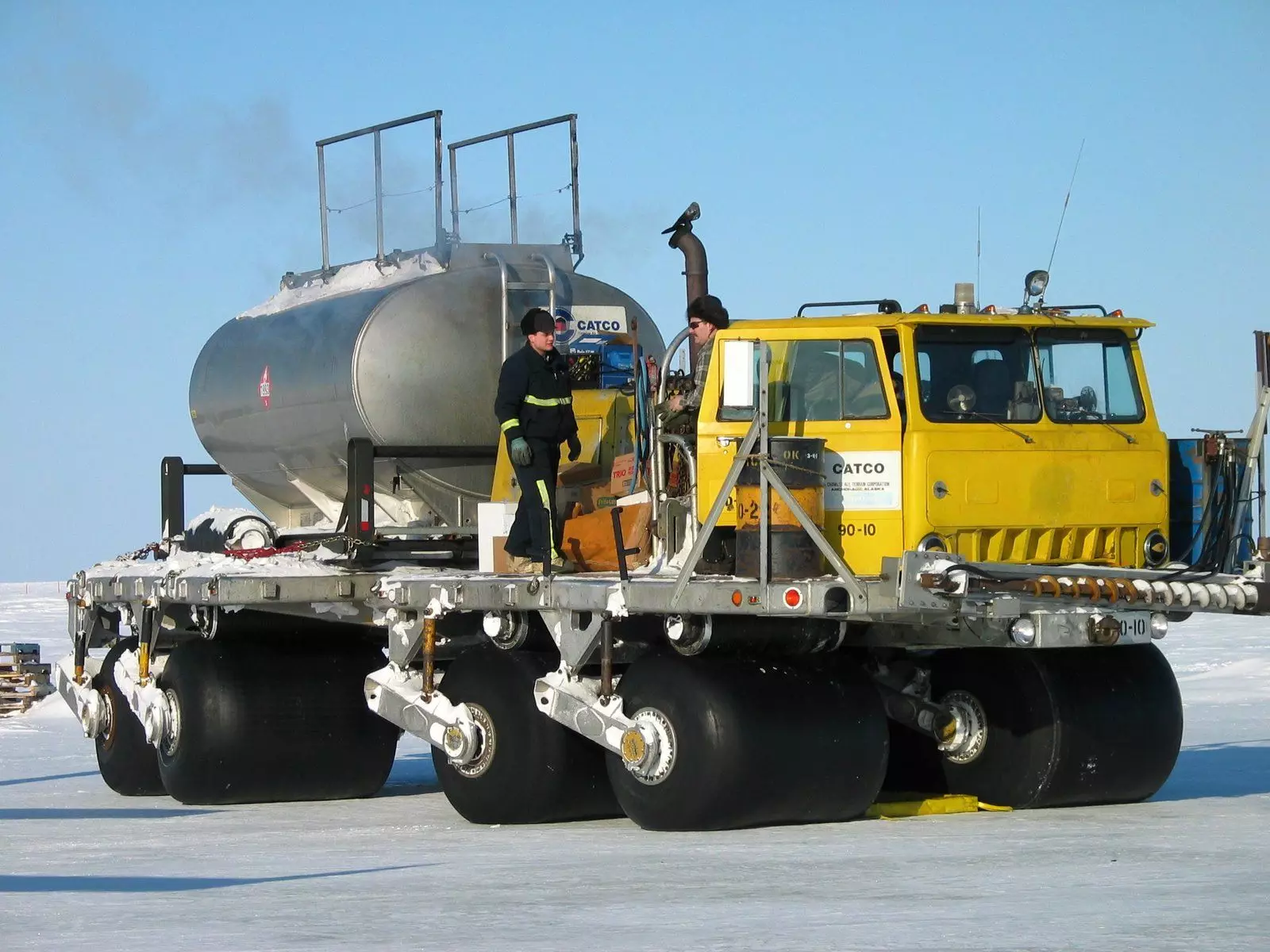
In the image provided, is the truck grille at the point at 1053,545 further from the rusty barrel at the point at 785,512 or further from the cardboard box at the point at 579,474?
the cardboard box at the point at 579,474

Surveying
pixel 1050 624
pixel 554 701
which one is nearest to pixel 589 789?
pixel 554 701

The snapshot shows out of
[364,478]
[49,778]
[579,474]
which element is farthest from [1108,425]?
[49,778]

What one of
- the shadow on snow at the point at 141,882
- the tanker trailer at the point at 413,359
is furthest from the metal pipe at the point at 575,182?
the shadow on snow at the point at 141,882

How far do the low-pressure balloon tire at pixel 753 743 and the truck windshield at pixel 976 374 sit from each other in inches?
67.9

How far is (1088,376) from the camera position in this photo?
13.1m

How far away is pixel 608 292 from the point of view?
53.4 ft

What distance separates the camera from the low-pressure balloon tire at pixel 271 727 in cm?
1611

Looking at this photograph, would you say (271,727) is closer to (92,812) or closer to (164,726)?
(164,726)

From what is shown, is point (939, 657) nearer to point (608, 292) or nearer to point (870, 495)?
point (870, 495)

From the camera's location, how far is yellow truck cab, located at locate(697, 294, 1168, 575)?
1224 centimetres

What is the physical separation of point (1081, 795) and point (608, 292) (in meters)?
5.33

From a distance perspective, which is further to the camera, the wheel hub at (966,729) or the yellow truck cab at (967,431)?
the wheel hub at (966,729)

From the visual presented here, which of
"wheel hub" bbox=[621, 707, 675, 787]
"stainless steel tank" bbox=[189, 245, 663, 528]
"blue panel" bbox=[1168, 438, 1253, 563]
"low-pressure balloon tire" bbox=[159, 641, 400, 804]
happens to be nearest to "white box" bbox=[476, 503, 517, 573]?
"stainless steel tank" bbox=[189, 245, 663, 528]

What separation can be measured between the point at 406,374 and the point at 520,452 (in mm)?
2408
